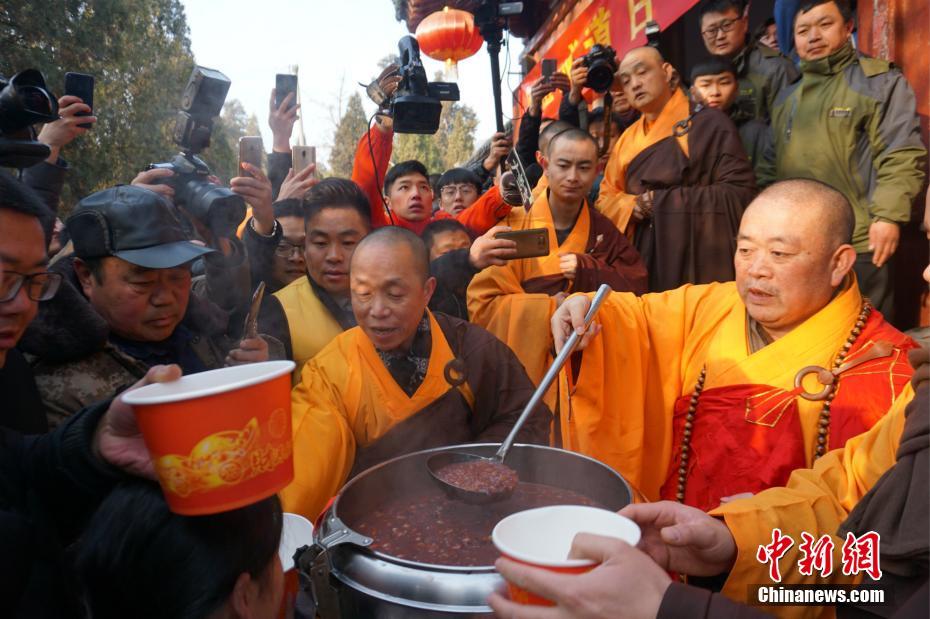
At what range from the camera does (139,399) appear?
3.11 ft

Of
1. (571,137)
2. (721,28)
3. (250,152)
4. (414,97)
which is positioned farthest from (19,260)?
(721,28)

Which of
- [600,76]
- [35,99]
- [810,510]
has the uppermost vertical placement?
[600,76]

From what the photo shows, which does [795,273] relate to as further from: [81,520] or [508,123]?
[508,123]

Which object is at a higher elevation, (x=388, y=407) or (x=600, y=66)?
(x=600, y=66)

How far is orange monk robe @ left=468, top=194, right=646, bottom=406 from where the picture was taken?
311 centimetres

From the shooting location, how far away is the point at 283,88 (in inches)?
123

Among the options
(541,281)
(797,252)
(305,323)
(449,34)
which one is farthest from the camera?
(449,34)

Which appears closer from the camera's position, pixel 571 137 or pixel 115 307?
pixel 115 307

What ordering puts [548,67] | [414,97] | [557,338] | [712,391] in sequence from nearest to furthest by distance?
1. [712,391]
2. [557,338]
3. [414,97]
4. [548,67]

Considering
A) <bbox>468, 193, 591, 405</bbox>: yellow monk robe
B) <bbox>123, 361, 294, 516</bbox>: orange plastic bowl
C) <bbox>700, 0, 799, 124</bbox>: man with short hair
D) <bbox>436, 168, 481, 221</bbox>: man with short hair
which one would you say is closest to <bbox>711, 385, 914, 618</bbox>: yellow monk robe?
<bbox>123, 361, 294, 516</bbox>: orange plastic bowl

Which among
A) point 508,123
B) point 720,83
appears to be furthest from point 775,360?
point 508,123

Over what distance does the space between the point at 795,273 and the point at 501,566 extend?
61.9 inches

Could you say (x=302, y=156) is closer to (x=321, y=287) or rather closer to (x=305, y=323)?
(x=321, y=287)

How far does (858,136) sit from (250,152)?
10.9ft
